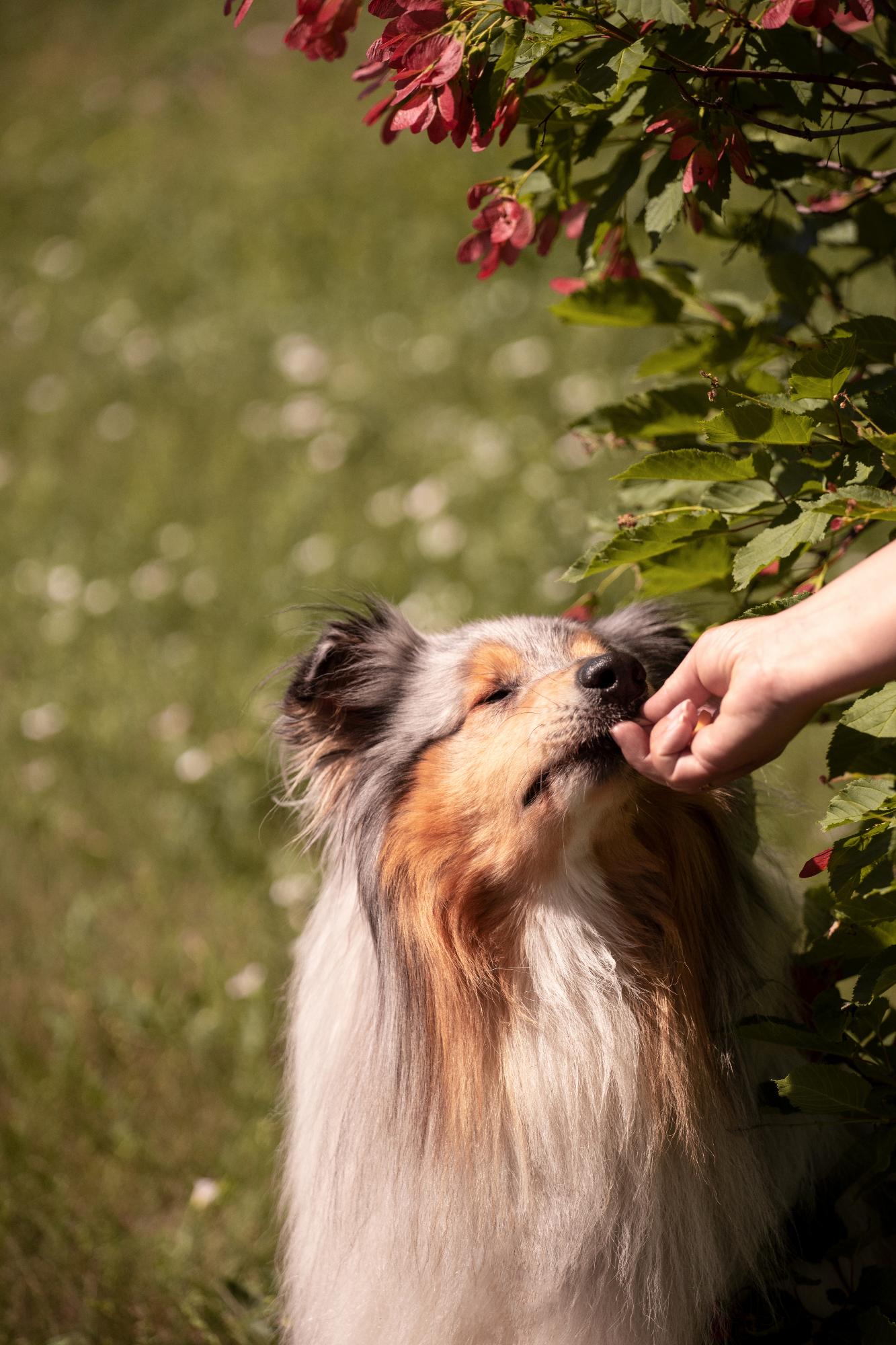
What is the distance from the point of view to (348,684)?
2.83 metres

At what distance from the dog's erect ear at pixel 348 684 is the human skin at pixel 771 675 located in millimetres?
818

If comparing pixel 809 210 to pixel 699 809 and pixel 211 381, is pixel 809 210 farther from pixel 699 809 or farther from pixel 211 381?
pixel 211 381

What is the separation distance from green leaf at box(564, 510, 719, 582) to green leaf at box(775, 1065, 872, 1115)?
3.05 ft

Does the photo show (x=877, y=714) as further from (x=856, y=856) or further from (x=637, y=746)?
(x=637, y=746)

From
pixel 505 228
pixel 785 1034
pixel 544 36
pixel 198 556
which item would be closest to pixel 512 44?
pixel 544 36

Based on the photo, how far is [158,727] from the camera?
586 cm

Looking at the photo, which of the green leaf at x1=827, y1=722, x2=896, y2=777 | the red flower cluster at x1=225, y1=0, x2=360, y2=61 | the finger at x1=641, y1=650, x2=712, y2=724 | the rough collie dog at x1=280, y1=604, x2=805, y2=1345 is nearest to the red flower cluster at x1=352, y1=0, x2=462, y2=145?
the red flower cluster at x1=225, y1=0, x2=360, y2=61

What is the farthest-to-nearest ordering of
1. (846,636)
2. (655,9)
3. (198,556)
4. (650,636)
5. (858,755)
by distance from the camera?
(198,556) → (650,636) → (858,755) → (655,9) → (846,636)

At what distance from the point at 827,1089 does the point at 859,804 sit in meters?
0.53

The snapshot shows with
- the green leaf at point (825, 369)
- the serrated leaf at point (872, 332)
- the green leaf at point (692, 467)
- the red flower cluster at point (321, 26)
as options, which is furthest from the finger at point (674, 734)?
the red flower cluster at point (321, 26)

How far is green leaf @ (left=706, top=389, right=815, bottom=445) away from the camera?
205 centimetres

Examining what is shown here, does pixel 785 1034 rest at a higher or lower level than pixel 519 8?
lower

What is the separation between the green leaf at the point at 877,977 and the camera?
2092 mm

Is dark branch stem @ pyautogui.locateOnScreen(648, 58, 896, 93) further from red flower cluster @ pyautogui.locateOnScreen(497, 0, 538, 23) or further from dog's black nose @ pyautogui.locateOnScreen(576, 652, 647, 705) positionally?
dog's black nose @ pyautogui.locateOnScreen(576, 652, 647, 705)
